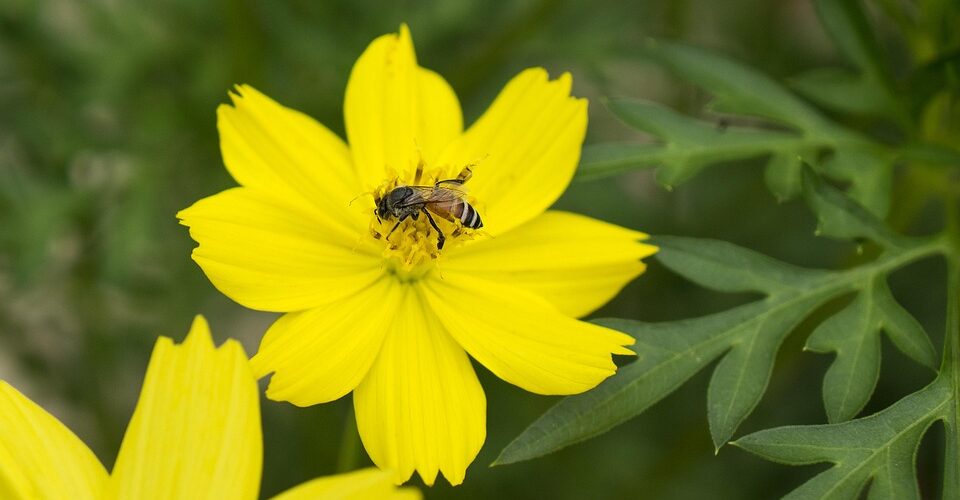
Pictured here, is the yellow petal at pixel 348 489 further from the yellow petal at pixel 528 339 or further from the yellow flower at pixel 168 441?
the yellow petal at pixel 528 339

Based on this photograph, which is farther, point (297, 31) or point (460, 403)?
point (297, 31)

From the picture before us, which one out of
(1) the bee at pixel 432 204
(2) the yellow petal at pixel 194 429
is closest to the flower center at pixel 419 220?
(1) the bee at pixel 432 204

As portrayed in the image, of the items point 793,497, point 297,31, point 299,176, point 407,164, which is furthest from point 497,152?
point 297,31

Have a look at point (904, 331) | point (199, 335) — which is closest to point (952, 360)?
point (904, 331)

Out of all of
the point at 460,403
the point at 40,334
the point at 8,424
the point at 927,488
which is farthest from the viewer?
the point at 40,334

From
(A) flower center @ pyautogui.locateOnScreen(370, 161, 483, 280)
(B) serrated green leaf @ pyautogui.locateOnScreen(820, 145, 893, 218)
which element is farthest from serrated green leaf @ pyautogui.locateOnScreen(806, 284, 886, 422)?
(A) flower center @ pyautogui.locateOnScreen(370, 161, 483, 280)

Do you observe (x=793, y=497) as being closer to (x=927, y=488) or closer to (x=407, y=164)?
(x=407, y=164)

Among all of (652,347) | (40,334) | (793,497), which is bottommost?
(793,497)
